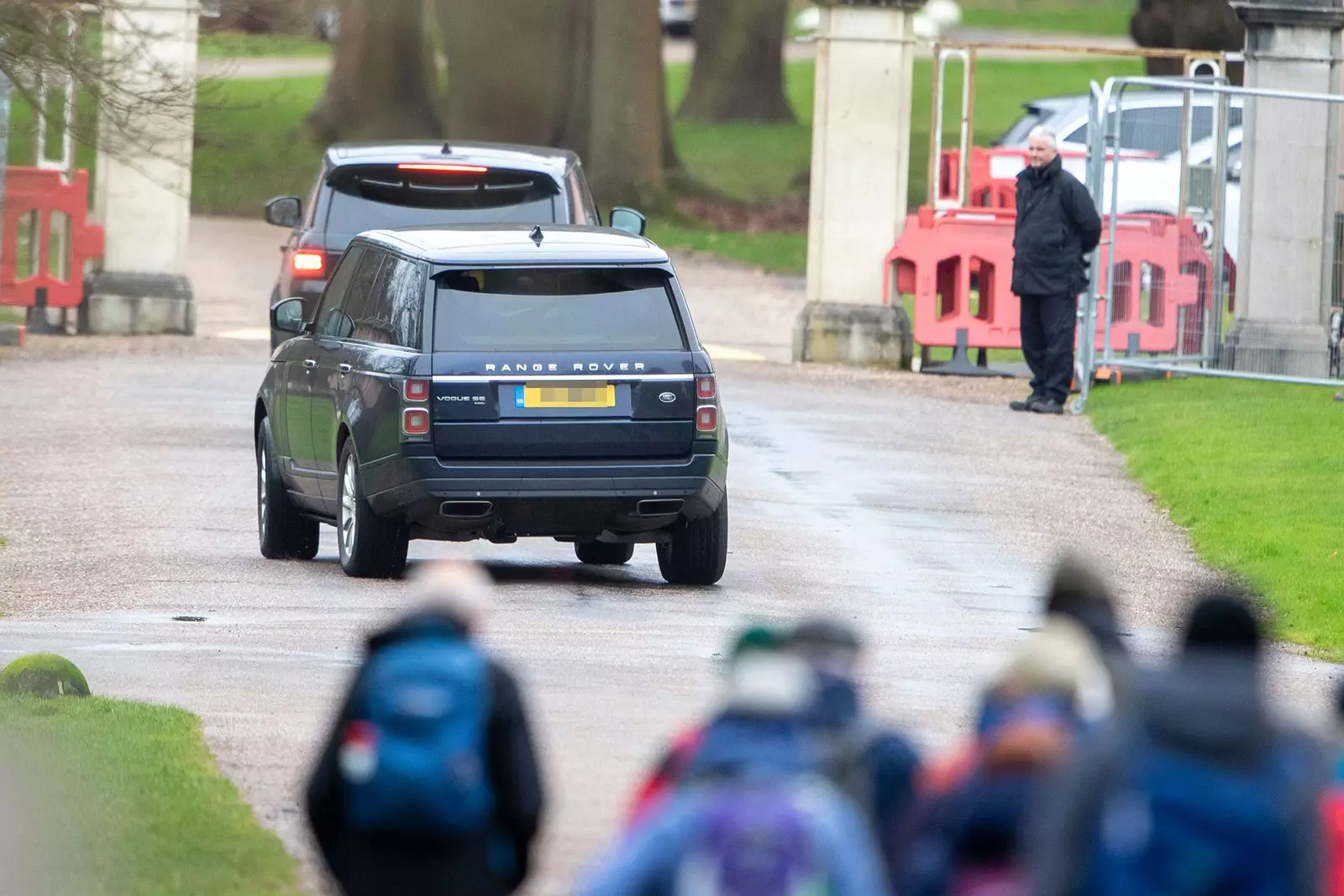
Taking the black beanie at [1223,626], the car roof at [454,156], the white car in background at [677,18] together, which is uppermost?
the white car in background at [677,18]

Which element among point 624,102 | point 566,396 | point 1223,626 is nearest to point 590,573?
point 566,396

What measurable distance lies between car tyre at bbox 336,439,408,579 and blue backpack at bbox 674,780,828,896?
26.0ft

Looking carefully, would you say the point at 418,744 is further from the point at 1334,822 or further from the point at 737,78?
the point at 737,78

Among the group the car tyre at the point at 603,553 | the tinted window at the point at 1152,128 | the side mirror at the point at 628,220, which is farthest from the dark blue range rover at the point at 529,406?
the tinted window at the point at 1152,128

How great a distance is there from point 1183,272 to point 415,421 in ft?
36.2

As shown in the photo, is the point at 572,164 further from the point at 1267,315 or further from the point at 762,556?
the point at 1267,315

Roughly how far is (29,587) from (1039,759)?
27.6ft

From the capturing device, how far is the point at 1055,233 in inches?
773

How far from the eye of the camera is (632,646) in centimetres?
1036

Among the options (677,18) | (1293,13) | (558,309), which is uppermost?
(677,18)

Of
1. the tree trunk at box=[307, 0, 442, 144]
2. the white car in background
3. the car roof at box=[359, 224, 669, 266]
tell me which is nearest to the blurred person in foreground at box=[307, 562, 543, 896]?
the car roof at box=[359, 224, 669, 266]

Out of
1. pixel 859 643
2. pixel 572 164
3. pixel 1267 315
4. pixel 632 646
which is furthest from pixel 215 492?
pixel 859 643

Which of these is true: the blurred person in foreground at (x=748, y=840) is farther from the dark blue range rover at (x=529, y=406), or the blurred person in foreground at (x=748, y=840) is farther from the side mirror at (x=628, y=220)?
the side mirror at (x=628, y=220)

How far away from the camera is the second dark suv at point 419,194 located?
52.0 ft
